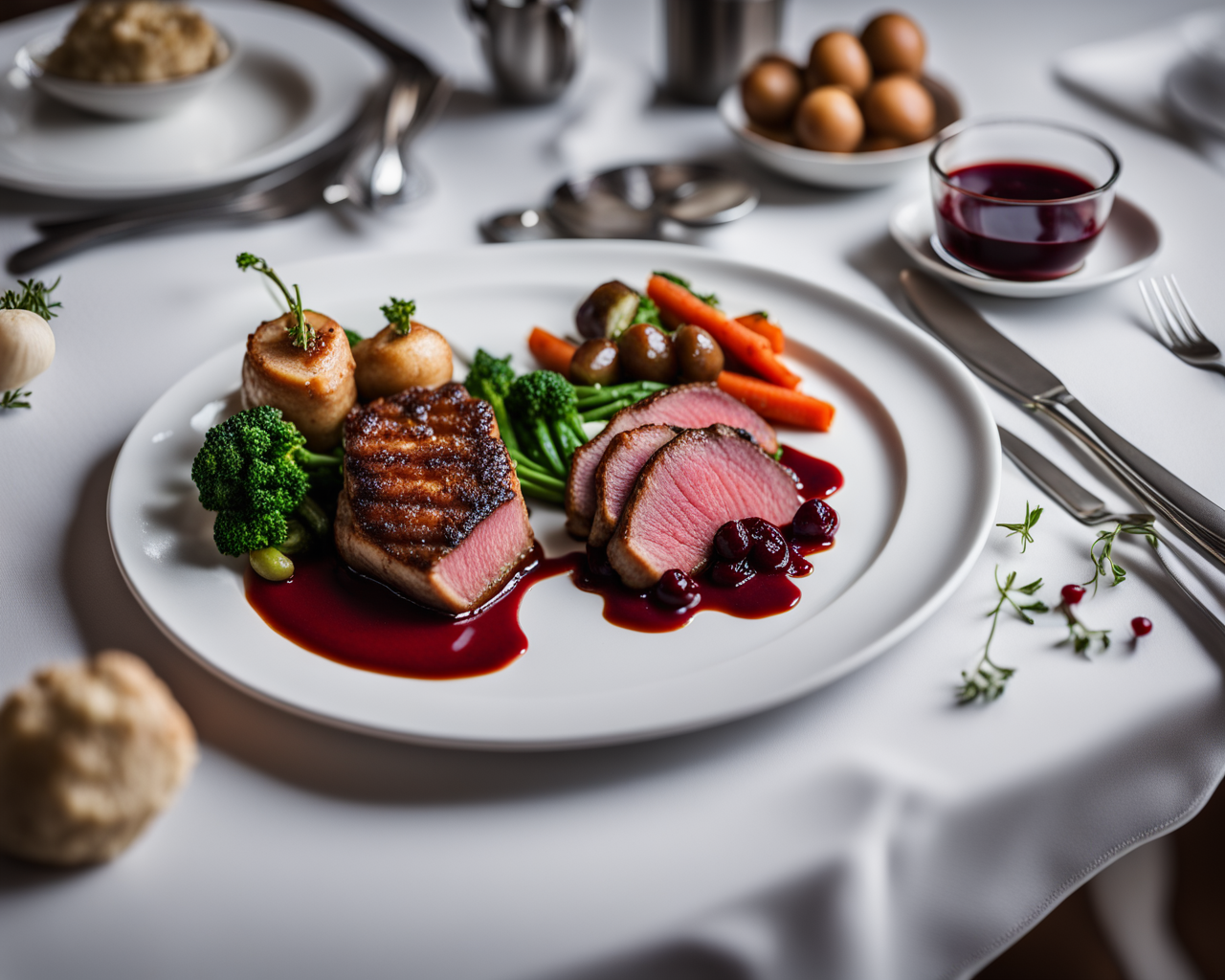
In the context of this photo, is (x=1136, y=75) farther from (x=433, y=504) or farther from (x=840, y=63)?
(x=433, y=504)

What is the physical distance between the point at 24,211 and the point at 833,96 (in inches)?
114

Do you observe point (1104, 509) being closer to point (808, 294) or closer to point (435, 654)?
point (808, 294)

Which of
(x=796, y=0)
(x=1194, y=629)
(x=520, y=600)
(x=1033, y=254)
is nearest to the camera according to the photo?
(x=1194, y=629)

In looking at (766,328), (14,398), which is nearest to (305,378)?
(14,398)

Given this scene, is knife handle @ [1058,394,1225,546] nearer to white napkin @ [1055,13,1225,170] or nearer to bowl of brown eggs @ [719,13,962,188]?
bowl of brown eggs @ [719,13,962,188]

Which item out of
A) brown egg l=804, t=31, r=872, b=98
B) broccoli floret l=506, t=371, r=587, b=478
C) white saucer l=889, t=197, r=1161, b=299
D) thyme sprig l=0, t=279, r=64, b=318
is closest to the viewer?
broccoli floret l=506, t=371, r=587, b=478

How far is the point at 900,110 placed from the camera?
347 centimetres

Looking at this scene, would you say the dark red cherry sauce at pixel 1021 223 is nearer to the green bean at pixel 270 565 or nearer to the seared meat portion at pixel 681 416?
the seared meat portion at pixel 681 416

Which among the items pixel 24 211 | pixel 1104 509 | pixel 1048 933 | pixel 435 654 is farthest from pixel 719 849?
pixel 24 211

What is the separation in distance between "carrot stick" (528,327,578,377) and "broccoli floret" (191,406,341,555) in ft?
2.85

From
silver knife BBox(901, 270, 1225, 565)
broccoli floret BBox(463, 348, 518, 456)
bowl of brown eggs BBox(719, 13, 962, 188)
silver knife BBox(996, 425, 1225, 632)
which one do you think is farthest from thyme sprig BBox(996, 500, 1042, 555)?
bowl of brown eggs BBox(719, 13, 962, 188)

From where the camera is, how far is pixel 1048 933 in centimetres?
273

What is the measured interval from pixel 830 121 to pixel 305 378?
206 cm

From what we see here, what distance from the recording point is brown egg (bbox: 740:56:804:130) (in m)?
3.62
